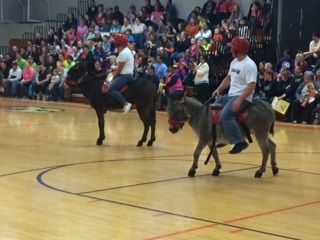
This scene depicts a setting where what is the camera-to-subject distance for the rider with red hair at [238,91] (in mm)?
9695

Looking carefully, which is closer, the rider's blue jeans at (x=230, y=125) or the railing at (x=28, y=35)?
the rider's blue jeans at (x=230, y=125)

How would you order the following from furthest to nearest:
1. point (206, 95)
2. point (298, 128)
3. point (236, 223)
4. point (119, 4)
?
point (119, 4) → point (206, 95) → point (298, 128) → point (236, 223)

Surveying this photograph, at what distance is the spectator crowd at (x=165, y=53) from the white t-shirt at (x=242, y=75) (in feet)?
29.3

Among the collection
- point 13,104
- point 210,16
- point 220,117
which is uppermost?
point 210,16

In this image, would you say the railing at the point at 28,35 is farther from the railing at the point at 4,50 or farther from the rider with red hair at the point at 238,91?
the rider with red hair at the point at 238,91

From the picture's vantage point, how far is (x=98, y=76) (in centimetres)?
1398

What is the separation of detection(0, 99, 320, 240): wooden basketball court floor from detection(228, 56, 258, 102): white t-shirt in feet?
4.38

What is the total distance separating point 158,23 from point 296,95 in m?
9.89

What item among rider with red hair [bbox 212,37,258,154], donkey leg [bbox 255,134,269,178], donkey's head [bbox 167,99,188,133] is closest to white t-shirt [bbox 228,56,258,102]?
rider with red hair [bbox 212,37,258,154]

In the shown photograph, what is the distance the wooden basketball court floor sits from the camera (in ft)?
22.8

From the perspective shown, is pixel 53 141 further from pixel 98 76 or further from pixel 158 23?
pixel 158 23

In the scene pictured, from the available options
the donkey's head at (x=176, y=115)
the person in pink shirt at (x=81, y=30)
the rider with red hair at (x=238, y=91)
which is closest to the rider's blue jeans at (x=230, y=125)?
the rider with red hair at (x=238, y=91)

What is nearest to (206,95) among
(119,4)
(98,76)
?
(98,76)

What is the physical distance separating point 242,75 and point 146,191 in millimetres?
2276
